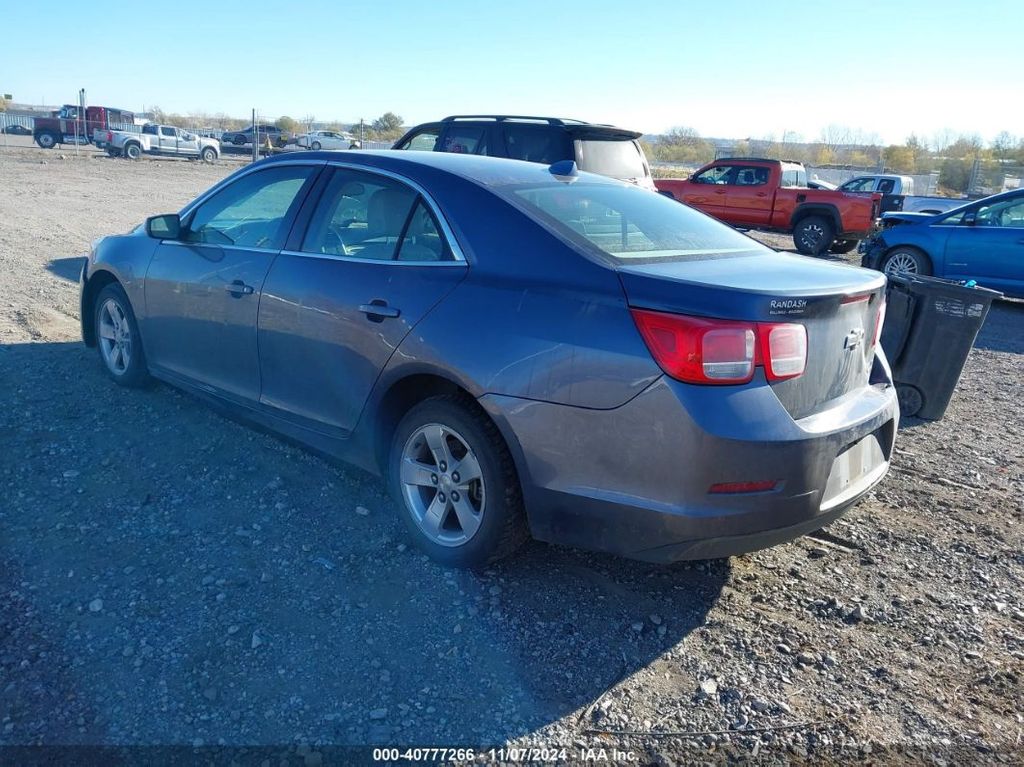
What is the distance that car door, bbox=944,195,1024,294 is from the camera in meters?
11.3

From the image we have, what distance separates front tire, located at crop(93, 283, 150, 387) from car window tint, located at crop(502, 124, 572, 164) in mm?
5138

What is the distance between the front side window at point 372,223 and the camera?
3824mm

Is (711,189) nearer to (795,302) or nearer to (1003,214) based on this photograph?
(1003,214)

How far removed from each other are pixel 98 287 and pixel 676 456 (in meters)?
4.50

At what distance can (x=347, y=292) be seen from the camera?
154 inches

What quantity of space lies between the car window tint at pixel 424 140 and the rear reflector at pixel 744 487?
870 centimetres

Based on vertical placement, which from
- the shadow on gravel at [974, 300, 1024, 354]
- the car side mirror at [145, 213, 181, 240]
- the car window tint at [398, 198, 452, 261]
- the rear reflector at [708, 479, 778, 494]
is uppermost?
the car window tint at [398, 198, 452, 261]

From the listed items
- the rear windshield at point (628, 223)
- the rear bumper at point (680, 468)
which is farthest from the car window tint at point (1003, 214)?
the rear bumper at point (680, 468)

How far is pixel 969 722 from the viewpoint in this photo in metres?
2.88

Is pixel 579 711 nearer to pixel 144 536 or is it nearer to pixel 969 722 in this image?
pixel 969 722

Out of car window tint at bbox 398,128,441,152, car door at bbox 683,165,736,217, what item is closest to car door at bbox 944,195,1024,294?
car window tint at bbox 398,128,441,152

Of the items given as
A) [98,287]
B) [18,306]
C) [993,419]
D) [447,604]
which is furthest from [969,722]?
[18,306]

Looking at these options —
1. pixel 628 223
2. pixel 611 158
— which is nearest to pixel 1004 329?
pixel 611 158

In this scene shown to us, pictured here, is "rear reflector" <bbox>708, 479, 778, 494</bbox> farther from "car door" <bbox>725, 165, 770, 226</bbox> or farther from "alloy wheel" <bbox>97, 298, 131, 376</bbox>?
"car door" <bbox>725, 165, 770, 226</bbox>
